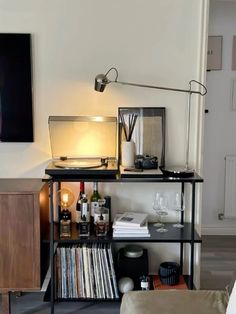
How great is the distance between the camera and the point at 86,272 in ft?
8.07

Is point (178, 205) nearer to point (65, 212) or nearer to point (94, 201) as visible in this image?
point (94, 201)

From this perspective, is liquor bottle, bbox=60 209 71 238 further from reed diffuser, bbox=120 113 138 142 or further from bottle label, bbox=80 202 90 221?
reed diffuser, bbox=120 113 138 142

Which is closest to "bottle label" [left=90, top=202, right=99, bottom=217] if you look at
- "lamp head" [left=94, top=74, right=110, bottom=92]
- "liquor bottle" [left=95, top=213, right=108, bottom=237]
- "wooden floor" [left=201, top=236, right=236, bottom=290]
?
"liquor bottle" [left=95, top=213, right=108, bottom=237]

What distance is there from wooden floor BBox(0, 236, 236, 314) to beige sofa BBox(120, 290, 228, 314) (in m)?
0.80

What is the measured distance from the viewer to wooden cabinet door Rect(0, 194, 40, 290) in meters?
2.26

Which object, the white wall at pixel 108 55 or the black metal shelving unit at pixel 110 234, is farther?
the white wall at pixel 108 55

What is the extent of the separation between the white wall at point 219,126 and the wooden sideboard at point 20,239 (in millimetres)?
2063

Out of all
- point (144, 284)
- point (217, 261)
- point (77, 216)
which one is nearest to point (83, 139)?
point (77, 216)

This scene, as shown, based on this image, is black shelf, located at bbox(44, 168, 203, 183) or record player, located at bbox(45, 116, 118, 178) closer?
black shelf, located at bbox(44, 168, 203, 183)

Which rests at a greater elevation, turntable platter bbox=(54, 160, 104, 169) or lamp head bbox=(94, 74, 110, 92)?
lamp head bbox=(94, 74, 110, 92)

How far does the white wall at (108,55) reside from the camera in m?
2.49

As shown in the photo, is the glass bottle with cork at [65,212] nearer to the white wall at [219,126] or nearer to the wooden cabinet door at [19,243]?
the wooden cabinet door at [19,243]

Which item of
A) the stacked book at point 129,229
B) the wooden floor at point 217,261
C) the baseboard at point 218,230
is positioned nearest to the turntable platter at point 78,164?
the stacked book at point 129,229

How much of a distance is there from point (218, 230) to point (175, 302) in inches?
93.7
